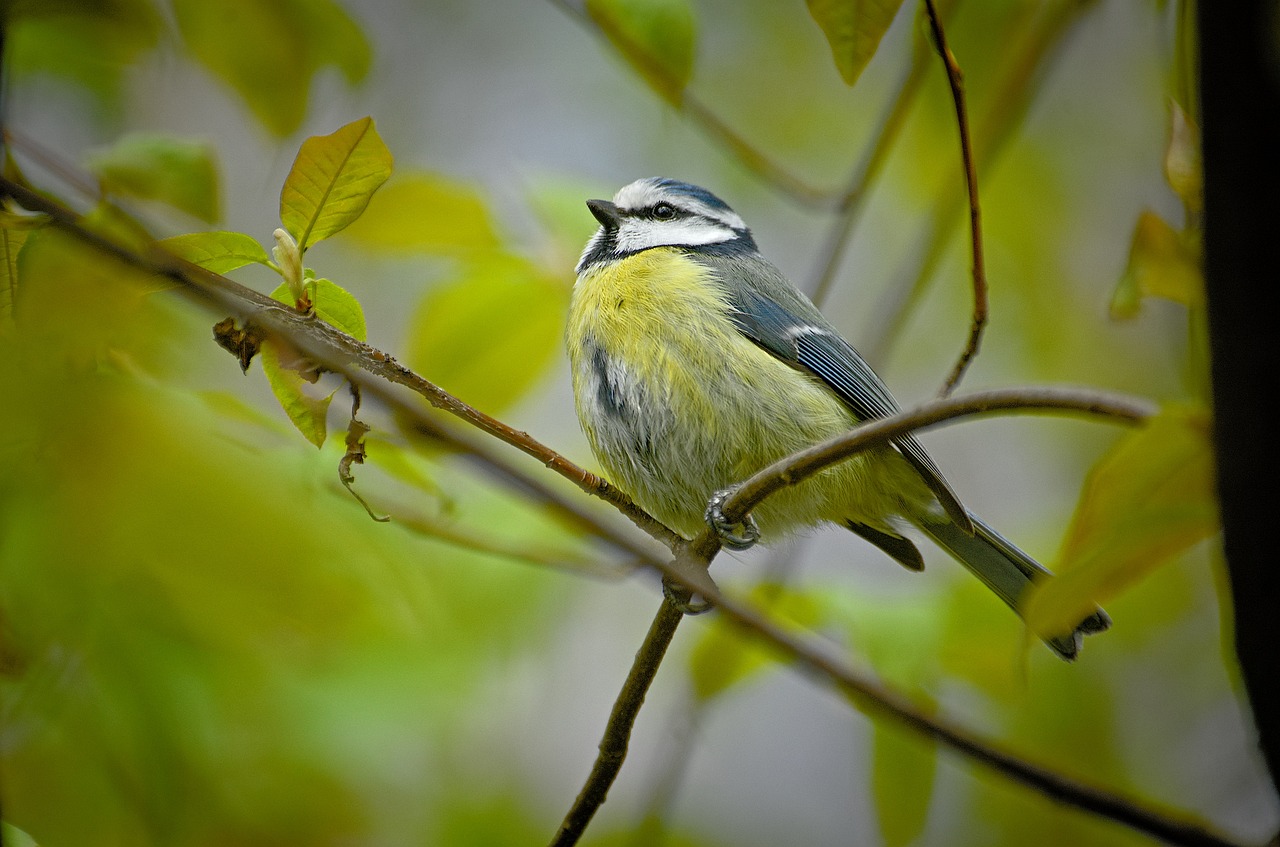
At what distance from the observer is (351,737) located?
253 cm

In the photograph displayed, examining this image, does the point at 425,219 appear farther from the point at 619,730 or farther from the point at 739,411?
the point at 619,730

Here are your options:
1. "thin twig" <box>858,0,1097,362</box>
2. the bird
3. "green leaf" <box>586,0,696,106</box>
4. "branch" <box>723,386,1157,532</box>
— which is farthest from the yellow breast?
"branch" <box>723,386,1157,532</box>

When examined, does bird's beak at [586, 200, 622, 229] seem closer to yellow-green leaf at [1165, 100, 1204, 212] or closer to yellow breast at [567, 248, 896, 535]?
yellow breast at [567, 248, 896, 535]

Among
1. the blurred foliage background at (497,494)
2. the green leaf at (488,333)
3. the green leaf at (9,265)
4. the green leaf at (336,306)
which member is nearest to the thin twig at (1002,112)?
the blurred foliage background at (497,494)

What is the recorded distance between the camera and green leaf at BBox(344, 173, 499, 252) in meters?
2.22

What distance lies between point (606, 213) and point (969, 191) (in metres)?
1.68

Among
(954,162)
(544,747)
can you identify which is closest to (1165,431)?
(954,162)

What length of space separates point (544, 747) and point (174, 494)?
2569mm

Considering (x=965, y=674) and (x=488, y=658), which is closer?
(x=965, y=674)

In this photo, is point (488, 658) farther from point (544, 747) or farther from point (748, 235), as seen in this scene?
point (748, 235)

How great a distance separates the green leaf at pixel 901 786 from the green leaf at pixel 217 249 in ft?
4.43

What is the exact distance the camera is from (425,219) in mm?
2221

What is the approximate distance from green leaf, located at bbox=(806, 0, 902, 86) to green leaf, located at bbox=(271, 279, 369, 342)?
79cm

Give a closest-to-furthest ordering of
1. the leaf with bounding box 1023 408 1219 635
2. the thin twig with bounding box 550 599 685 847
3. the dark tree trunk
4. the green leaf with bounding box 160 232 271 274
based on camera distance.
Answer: the dark tree trunk < the leaf with bounding box 1023 408 1219 635 < the green leaf with bounding box 160 232 271 274 < the thin twig with bounding box 550 599 685 847
